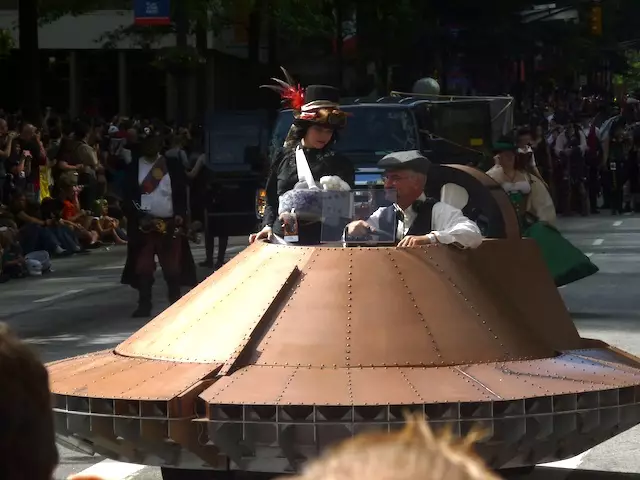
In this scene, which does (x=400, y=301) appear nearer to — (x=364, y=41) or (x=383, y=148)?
(x=383, y=148)

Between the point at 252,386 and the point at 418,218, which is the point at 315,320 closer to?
the point at 252,386

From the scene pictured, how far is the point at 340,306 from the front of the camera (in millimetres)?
5930

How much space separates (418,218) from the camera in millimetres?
6605

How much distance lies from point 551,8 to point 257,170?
29028mm

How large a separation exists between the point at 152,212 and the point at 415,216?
724cm

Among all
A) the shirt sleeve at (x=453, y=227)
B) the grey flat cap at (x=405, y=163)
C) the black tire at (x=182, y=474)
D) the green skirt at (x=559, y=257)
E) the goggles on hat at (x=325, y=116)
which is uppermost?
the goggles on hat at (x=325, y=116)

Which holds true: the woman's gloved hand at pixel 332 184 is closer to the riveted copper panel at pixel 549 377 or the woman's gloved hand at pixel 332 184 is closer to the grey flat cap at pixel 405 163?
the grey flat cap at pixel 405 163

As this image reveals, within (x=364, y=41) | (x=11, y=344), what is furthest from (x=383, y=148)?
(x=364, y=41)

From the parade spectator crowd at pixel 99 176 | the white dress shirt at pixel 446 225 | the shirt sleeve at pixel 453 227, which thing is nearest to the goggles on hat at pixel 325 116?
the white dress shirt at pixel 446 225

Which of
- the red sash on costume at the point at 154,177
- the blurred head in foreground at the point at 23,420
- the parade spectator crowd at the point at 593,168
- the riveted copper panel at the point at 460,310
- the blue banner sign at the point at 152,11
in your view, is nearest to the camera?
the blurred head in foreground at the point at 23,420

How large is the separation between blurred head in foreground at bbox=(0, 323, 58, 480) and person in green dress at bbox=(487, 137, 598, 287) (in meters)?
10.2

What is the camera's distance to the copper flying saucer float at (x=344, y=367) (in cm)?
528

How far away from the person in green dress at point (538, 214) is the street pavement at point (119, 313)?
0.53 metres

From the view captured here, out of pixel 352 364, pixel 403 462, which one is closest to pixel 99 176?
pixel 352 364
